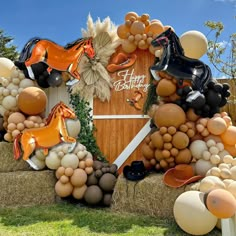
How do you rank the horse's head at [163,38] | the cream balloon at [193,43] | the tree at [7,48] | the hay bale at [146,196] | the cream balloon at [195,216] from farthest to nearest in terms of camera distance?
the tree at [7,48], the cream balloon at [193,43], the horse's head at [163,38], the hay bale at [146,196], the cream balloon at [195,216]

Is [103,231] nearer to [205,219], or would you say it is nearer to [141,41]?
[205,219]

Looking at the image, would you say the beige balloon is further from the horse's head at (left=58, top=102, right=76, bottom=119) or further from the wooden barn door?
the horse's head at (left=58, top=102, right=76, bottom=119)

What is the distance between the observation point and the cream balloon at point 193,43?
3951 mm

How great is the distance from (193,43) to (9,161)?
2929mm

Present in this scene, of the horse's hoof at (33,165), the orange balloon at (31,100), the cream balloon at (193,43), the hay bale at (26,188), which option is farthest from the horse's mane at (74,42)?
the hay bale at (26,188)

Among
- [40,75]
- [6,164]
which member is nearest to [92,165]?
[6,164]

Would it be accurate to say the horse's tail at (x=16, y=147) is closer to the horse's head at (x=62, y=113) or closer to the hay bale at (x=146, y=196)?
the horse's head at (x=62, y=113)

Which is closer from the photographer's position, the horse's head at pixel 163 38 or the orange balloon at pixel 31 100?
the horse's head at pixel 163 38

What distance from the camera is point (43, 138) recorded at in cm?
390

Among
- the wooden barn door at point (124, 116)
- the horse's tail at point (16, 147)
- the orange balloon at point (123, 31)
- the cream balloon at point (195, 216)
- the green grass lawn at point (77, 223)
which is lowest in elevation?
the green grass lawn at point (77, 223)

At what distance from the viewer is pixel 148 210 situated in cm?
336

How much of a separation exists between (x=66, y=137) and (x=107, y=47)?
1.55m

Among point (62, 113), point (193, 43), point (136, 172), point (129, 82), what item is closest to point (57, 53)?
point (62, 113)

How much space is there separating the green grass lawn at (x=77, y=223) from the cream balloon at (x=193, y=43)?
2.21 metres
